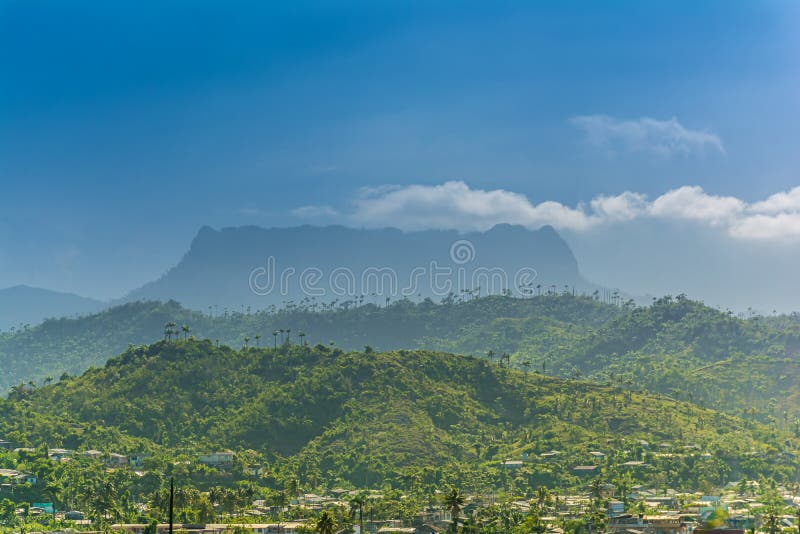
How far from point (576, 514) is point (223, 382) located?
57.4m

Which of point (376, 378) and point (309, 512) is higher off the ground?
point (376, 378)

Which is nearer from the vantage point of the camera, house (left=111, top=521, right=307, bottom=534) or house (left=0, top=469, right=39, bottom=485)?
house (left=111, top=521, right=307, bottom=534)

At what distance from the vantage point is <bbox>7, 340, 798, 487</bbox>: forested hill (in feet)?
327

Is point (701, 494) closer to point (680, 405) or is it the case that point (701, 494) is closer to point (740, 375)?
point (680, 405)

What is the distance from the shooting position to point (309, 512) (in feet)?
255

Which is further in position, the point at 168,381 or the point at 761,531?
the point at 168,381

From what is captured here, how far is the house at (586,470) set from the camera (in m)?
96.0

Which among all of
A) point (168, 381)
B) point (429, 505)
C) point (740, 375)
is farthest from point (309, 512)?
point (740, 375)

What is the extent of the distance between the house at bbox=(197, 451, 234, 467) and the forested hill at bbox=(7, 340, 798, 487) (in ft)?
15.8

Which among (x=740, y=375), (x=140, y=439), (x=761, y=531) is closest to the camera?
(x=761, y=531)

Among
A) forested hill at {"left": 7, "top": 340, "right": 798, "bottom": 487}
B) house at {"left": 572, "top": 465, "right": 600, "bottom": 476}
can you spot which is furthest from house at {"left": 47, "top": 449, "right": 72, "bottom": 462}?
house at {"left": 572, "top": 465, "right": 600, "bottom": 476}

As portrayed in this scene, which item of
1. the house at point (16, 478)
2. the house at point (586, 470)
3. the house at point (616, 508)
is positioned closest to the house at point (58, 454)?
the house at point (16, 478)

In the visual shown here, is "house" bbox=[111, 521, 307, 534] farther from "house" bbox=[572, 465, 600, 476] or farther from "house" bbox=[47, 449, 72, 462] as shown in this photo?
"house" bbox=[572, 465, 600, 476]

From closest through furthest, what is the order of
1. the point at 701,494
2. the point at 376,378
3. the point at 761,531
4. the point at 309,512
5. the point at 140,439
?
the point at 761,531
the point at 309,512
the point at 701,494
the point at 140,439
the point at 376,378
